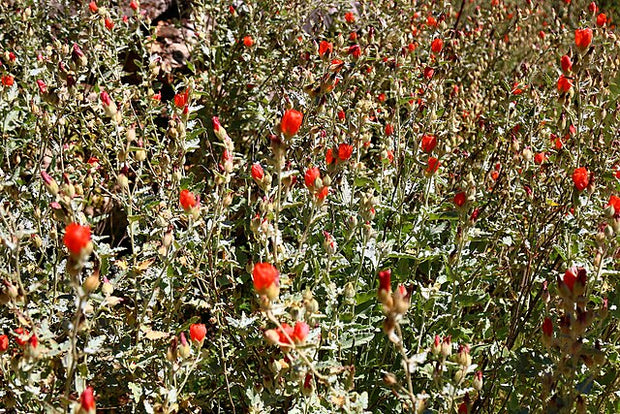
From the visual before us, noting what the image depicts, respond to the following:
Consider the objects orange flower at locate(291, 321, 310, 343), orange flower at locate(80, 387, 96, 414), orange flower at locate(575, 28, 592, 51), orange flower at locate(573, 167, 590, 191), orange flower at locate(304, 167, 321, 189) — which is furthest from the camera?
orange flower at locate(575, 28, 592, 51)

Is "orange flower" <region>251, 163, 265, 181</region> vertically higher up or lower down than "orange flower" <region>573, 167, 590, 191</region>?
higher up

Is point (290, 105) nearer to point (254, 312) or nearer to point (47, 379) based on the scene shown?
point (254, 312)

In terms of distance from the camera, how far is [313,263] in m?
2.14

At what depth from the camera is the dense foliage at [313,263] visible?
4.80ft

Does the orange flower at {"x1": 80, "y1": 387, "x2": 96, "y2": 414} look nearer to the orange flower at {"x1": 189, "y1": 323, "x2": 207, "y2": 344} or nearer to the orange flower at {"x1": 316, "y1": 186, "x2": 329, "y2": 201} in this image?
the orange flower at {"x1": 189, "y1": 323, "x2": 207, "y2": 344}

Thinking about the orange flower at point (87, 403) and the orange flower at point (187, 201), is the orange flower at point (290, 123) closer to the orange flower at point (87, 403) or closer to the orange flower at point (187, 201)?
the orange flower at point (187, 201)

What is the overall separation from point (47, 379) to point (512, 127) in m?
1.93

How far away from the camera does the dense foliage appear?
1463 mm

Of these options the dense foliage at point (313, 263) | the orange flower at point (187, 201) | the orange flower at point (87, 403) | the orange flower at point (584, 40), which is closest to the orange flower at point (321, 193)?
the dense foliage at point (313, 263)

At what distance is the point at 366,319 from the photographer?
2162 millimetres

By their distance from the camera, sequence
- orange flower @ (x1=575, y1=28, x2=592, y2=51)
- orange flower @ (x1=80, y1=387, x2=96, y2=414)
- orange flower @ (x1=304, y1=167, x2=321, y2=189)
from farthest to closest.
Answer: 1. orange flower @ (x1=575, y1=28, x2=592, y2=51)
2. orange flower @ (x1=304, y1=167, x2=321, y2=189)
3. orange flower @ (x1=80, y1=387, x2=96, y2=414)

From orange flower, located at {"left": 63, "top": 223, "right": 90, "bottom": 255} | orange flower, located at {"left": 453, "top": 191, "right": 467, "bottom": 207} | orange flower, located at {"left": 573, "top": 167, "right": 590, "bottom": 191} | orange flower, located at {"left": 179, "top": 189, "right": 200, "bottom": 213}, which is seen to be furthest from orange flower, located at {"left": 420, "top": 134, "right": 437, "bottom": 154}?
orange flower, located at {"left": 63, "top": 223, "right": 90, "bottom": 255}

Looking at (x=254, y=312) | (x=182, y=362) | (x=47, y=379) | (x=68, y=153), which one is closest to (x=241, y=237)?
(x=68, y=153)

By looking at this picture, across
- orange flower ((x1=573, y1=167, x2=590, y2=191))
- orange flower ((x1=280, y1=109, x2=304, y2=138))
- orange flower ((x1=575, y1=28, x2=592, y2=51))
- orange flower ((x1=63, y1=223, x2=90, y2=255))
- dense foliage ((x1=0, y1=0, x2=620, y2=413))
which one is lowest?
dense foliage ((x1=0, y1=0, x2=620, y2=413))
